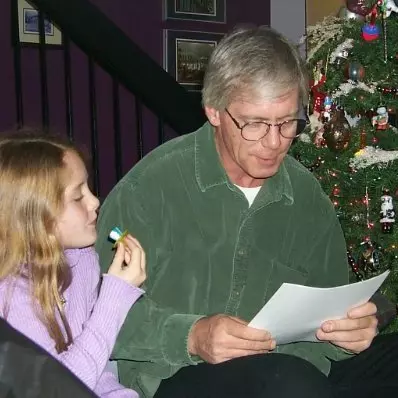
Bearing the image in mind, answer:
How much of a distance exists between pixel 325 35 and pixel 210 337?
1.41m

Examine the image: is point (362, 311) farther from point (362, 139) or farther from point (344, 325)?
point (362, 139)

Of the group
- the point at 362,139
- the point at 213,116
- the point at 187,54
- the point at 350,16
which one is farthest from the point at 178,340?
the point at 187,54

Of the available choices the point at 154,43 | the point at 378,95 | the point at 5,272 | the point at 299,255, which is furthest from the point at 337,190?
the point at 154,43

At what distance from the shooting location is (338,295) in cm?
129

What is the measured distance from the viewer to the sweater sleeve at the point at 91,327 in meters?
1.25

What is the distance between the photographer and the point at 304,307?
1271 mm

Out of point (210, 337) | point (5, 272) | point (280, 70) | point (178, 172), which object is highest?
point (280, 70)

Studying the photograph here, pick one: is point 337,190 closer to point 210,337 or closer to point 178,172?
point 178,172

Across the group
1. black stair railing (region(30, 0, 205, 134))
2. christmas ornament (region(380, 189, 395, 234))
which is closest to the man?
black stair railing (region(30, 0, 205, 134))

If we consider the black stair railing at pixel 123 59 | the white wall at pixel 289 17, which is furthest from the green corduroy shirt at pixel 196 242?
the white wall at pixel 289 17

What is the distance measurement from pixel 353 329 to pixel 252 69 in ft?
1.76

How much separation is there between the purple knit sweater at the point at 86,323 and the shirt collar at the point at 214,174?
11.9 inches

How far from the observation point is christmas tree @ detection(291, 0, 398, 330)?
2.28 meters

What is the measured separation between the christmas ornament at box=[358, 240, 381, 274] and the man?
701 millimetres
